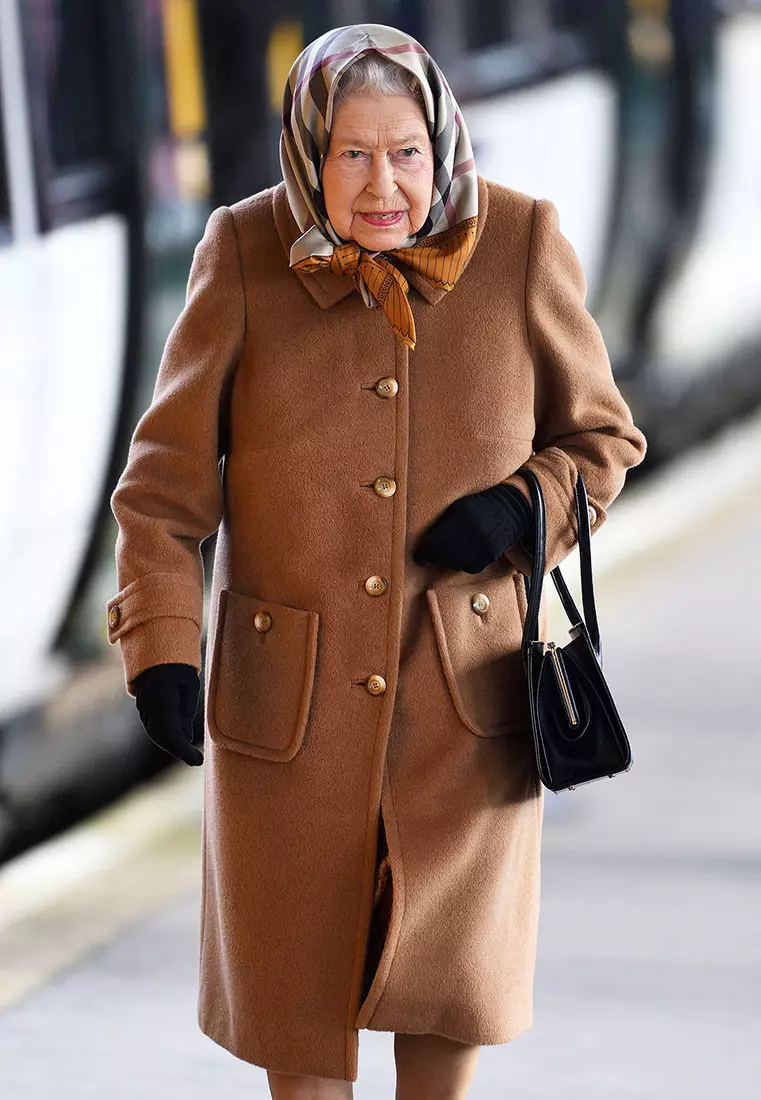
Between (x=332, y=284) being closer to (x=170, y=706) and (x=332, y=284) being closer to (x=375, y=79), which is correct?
(x=375, y=79)

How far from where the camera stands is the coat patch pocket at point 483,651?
6.76 ft

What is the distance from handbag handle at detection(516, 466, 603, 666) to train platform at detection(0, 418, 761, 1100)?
1.06m

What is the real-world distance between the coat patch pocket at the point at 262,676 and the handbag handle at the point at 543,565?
9.7 inches

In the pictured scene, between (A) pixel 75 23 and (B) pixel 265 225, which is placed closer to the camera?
(B) pixel 265 225

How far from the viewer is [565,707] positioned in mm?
2059

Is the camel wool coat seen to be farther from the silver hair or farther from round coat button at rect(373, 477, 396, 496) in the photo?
Answer: the silver hair

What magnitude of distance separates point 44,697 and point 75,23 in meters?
1.42

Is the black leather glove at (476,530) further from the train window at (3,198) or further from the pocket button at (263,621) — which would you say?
the train window at (3,198)

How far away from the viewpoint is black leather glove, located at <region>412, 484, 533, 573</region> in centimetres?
200

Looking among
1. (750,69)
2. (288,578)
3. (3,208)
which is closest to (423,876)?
(288,578)

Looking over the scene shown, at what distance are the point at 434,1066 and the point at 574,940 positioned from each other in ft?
4.31

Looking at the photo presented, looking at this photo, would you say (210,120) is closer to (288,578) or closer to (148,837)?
(148,837)

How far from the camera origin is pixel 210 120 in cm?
428

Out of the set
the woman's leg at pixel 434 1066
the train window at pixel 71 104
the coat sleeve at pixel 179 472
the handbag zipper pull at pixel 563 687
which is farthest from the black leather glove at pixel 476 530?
the train window at pixel 71 104
